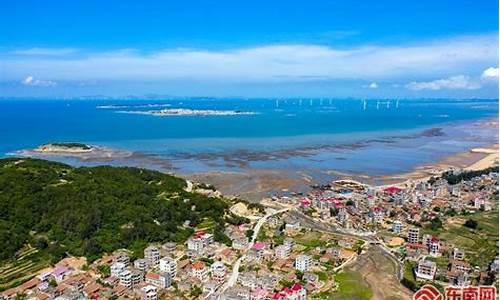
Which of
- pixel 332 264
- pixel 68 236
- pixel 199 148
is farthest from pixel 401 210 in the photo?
pixel 199 148

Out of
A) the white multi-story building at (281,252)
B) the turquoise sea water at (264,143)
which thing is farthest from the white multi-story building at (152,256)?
the turquoise sea water at (264,143)

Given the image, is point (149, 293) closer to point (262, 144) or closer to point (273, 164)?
point (273, 164)

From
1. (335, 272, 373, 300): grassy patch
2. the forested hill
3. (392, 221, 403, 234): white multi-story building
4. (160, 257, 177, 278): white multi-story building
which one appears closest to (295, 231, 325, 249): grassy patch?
(335, 272, 373, 300): grassy patch

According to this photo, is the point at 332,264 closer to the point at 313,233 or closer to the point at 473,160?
the point at 313,233

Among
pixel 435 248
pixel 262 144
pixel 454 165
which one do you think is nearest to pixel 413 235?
pixel 435 248

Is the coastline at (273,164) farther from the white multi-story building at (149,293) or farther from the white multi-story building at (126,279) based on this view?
the white multi-story building at (149,293)

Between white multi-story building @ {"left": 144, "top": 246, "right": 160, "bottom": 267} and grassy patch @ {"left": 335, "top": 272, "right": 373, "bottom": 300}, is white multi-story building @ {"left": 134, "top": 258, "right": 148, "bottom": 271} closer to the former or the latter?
white multi-story building @ {"left": 144, "top": 246, "right": 160, "bottom": 267}
